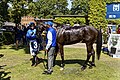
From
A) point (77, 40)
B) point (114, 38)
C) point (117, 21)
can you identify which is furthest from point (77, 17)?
point (77, 40)

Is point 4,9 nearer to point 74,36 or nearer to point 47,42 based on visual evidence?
point 74,36

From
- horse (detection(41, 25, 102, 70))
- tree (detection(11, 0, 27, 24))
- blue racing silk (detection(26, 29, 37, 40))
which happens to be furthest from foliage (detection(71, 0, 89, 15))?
blue racing silk (detection(26, 29, 37, 40))

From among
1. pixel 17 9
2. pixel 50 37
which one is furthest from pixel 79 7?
pixel 50 37

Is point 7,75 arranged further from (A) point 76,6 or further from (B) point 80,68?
(A) point 76,6

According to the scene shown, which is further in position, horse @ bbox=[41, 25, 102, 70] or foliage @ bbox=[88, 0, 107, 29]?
foliage @ bbox=[88, 0, 107, 29]

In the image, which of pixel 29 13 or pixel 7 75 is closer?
pixel 7 75

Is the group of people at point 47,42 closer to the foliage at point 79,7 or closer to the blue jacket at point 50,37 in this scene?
the blue jacket at point 50,37

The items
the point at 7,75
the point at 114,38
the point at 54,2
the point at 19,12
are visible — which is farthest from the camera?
the point at 54,2

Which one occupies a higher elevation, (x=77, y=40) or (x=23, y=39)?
(x=77, y=40)

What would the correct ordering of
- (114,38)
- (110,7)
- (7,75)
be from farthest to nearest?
(110,7) → (114,38) → (7,75)

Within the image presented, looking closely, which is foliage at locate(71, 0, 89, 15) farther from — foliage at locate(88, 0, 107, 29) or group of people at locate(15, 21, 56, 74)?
group of people at locate(15, 21, 56, 74)

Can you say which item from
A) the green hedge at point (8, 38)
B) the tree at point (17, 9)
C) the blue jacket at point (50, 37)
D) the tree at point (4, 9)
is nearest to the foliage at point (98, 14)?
the tree at point (17, 9)

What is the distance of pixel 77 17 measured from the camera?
105ft

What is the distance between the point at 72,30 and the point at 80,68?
1.51 meters
